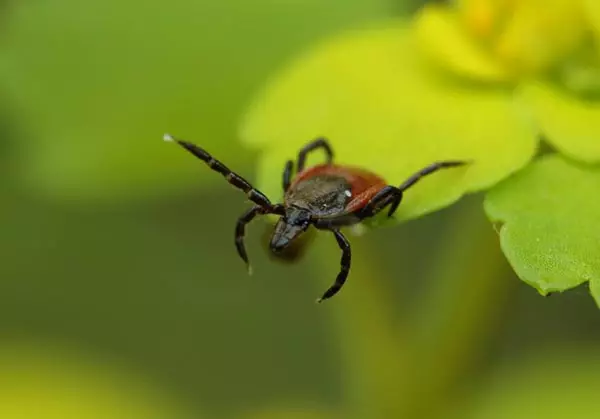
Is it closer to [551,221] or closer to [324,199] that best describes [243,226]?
[324,199]

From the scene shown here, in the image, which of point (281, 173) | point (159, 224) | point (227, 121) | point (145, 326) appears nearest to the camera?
point (281, 173)

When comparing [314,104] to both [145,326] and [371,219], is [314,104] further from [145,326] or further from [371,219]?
[145,326]

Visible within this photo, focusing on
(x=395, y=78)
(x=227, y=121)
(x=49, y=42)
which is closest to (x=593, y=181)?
(x=395, y=78)

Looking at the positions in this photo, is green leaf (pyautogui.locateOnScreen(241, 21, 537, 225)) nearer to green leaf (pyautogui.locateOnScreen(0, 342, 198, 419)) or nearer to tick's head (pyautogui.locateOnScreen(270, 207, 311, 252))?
tick's head (pyautogui.locateOnScreen(270, 207, 311, 252))

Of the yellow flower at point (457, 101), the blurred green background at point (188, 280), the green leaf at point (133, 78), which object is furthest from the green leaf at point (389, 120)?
the green leaf at point (133, 78)

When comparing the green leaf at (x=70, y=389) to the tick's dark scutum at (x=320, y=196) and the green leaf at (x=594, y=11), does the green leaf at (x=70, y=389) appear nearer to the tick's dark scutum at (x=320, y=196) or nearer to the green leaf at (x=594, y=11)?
the tick's dark scutum at (x=320, y=196)

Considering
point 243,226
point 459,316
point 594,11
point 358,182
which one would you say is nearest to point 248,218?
point 243,226
